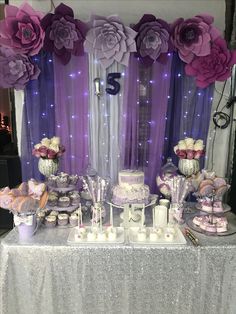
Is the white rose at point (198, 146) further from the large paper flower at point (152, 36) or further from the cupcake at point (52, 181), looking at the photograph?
the cupcake at point (52, 181)

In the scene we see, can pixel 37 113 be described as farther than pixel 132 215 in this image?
Yes

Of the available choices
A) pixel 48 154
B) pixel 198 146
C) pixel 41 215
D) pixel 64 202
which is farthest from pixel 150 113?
pixel 41 215

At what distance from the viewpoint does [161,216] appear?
163 centimetres

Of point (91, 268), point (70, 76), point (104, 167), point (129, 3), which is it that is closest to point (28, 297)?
point (91, 268)

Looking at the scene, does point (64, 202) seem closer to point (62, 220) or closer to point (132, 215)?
point (62, 220)

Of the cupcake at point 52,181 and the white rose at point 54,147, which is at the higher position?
the white rose at point 54,147

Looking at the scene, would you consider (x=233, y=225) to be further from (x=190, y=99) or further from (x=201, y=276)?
(x=190, y=99)

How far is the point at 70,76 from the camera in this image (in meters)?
2.19

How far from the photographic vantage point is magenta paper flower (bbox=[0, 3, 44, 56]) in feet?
6.15

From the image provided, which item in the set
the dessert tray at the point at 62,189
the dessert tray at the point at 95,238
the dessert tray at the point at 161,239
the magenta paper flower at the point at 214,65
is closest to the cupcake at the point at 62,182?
the dessert tray at the point at 62,189

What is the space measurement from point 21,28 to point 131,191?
1.22 m

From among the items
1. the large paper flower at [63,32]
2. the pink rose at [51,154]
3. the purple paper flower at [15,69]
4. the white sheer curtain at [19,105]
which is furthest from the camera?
the white sheer curtain at [19,105]

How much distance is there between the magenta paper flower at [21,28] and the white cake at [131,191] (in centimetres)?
104

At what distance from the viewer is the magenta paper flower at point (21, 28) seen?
1873 mm
